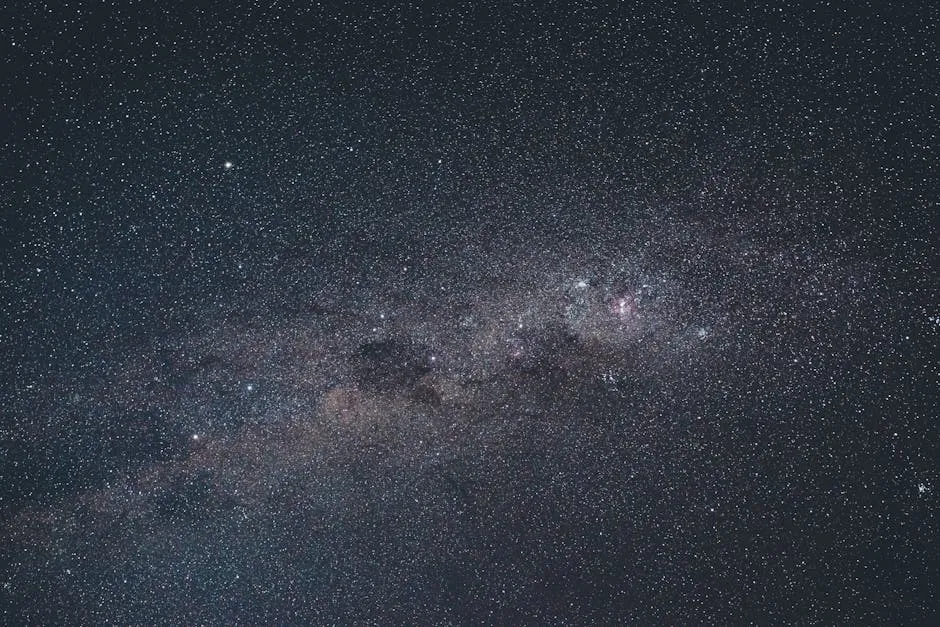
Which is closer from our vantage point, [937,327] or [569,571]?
[937,327]

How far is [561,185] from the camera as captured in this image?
12.8 feet

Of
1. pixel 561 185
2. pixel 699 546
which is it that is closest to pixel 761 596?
pixel 699 546

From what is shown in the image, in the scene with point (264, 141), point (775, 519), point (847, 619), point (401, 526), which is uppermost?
point (264, 141)

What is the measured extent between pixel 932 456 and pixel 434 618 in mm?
4844

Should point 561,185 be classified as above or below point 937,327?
above

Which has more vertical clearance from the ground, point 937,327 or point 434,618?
point 937,327

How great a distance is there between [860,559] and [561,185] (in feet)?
16.1

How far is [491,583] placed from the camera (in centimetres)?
546

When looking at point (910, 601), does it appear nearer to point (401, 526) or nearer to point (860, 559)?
point (860, 559)

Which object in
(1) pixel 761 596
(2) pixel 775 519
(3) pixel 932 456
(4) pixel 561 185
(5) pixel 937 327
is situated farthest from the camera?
(1) pixel 761 596

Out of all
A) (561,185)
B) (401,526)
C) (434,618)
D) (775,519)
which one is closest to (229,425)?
(401,526)

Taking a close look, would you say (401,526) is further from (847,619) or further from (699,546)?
(847,619)

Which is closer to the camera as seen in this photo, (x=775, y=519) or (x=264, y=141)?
(x=264, y=141)

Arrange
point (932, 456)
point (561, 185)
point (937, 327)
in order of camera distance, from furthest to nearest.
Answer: point (932, 456) → point (937, 327) → point (561, 185)
